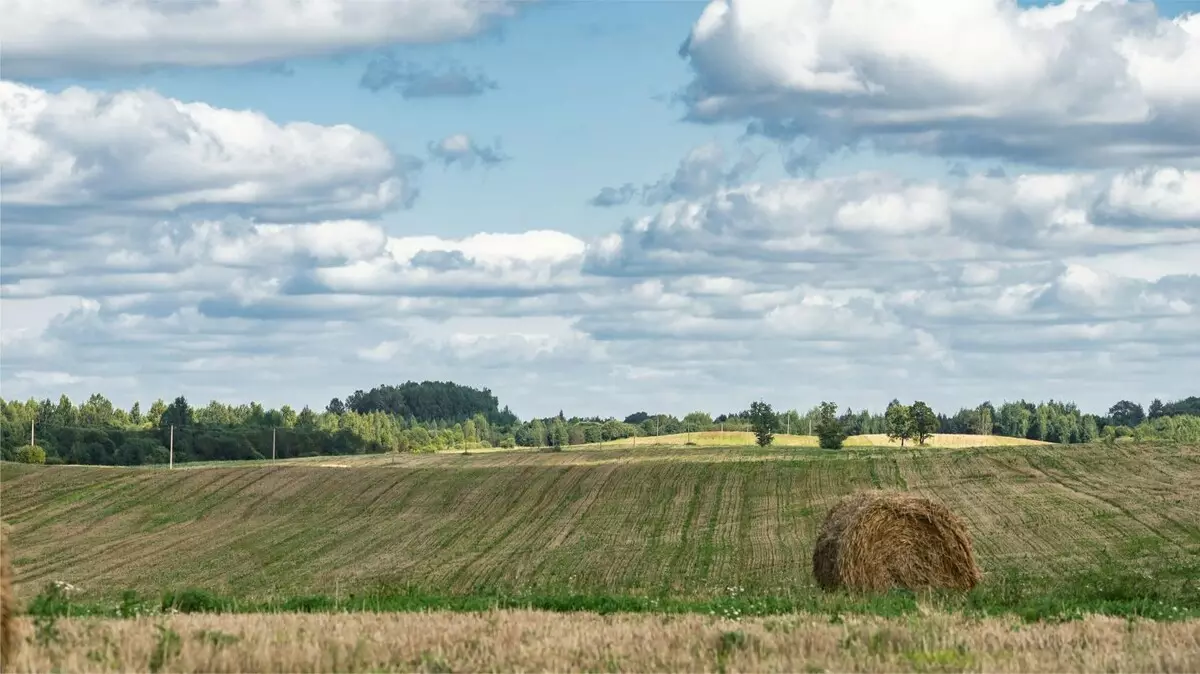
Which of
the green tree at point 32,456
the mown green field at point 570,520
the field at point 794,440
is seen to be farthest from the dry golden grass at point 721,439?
the green tree at point 32,456

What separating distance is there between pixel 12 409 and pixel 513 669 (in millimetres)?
170477

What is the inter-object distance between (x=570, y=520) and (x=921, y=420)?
235ft

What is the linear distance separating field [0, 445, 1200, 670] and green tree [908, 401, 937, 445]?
3938cm

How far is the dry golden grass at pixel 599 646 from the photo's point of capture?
37.2 ft

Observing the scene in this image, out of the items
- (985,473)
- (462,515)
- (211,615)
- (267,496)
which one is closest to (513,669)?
(211,615)

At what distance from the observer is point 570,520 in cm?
5331

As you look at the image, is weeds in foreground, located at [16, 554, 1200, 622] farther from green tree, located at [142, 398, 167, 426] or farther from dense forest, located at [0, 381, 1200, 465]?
green tree, located at [142, 398, 167, 426]

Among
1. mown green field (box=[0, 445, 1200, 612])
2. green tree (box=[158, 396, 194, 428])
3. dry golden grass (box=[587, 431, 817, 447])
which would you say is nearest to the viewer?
mown green field (box=[0, 445, 1200, 612])

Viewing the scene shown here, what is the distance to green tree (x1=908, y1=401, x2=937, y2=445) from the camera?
119 metres

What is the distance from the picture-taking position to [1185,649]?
41.5 ft

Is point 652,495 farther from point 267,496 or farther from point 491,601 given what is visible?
point 491,601

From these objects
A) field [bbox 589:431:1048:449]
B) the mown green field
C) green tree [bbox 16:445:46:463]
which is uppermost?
field [bbox 589:431:1048:449]

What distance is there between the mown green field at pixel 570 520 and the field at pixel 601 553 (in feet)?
0.69

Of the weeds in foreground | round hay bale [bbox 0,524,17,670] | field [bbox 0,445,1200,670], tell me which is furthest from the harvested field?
round hay bale [bbox 0,524,17,670]
